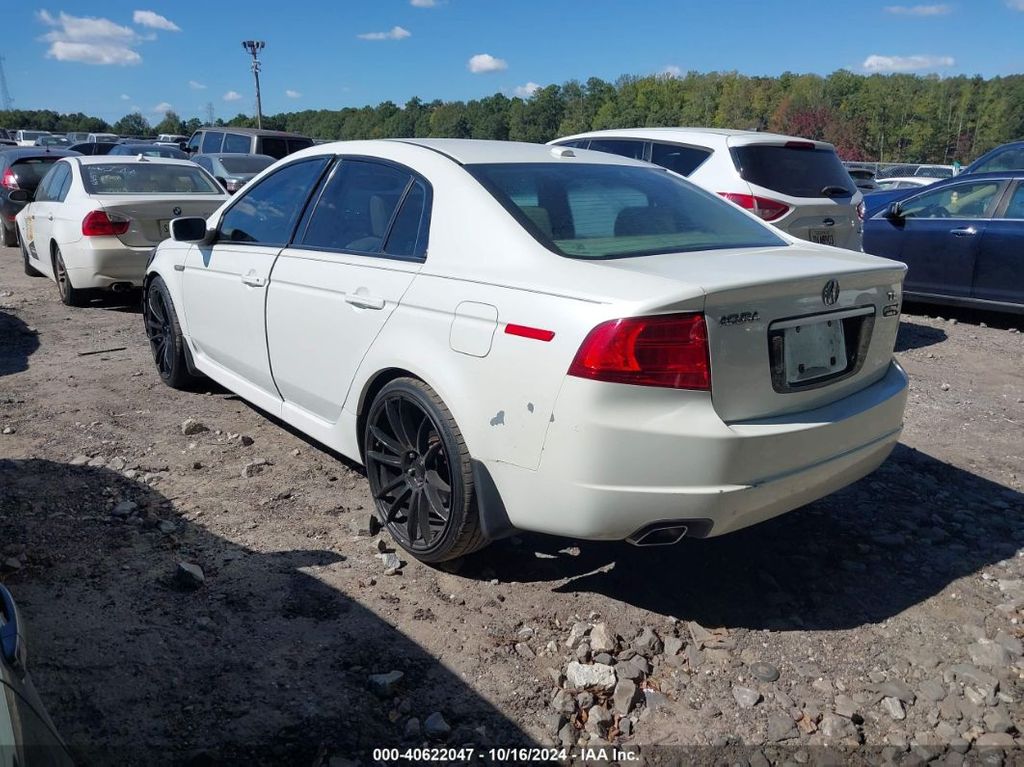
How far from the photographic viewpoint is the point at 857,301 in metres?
3.12

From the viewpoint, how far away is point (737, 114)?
10038 cm

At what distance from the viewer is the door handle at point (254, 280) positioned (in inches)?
166

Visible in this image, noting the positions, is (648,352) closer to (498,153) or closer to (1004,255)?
(498,153)

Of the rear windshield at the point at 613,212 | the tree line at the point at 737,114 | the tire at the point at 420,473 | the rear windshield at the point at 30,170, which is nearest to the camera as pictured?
the tire at the point at 420,473

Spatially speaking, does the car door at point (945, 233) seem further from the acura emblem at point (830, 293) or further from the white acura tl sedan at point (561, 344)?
the acura emblem at point (830, 293)

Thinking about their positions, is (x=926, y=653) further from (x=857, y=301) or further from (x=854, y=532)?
(x=857, y=301)

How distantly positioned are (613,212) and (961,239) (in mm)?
6211

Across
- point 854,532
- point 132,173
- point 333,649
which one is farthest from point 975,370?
point 132,173

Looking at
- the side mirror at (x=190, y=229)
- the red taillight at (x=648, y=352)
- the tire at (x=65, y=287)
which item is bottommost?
the tire at (x=65, y=287)

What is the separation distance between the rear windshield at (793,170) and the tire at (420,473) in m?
4.24

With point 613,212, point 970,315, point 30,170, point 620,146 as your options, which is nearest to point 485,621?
point 613,212

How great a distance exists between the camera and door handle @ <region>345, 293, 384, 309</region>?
3.42 metres

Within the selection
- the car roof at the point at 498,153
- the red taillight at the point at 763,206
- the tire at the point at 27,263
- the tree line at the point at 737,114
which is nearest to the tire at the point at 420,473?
the car roof at the point at 498,153

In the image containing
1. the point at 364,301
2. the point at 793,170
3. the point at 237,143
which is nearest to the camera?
the point at 364,301
